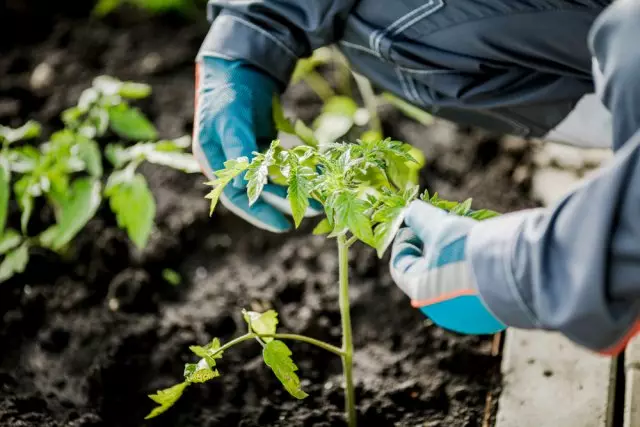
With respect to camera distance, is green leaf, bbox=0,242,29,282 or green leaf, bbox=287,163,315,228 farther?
green leaf, bbox=0,242,29,282

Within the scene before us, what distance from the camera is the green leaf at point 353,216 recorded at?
1.06m

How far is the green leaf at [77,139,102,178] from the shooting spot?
160 centimetres

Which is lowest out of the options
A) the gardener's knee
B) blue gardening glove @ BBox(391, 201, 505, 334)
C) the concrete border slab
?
the concrete border slab

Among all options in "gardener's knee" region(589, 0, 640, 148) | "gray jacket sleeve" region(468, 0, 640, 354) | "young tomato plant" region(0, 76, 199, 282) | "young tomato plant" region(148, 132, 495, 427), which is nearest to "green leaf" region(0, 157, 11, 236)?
"young tomato plant" region(0, 76, 199, 282)

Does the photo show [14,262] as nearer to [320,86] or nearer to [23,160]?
[23,160]

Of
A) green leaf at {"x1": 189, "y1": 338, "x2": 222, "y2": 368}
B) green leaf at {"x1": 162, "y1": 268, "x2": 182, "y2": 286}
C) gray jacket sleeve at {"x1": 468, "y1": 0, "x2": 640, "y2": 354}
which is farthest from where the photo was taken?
green leaf at {"x1": 162, "y1": 268, "x2": 182, "y2": 286}

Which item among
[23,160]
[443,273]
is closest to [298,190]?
[443,273]

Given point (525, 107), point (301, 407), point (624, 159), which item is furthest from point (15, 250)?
point (624, 159)

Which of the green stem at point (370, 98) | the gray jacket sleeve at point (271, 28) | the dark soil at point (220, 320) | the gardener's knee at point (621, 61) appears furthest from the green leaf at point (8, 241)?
the gardener's knee at point (621, 61)

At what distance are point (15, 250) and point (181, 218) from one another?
443mm

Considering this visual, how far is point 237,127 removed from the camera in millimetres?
1407

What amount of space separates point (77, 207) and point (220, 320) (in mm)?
417

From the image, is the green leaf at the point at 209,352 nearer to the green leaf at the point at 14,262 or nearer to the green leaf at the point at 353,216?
the green leaf at the point at 353,216

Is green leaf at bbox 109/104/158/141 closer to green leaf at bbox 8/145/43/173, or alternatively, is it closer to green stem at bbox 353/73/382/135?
green leaf at bbox 8/145/43/173
